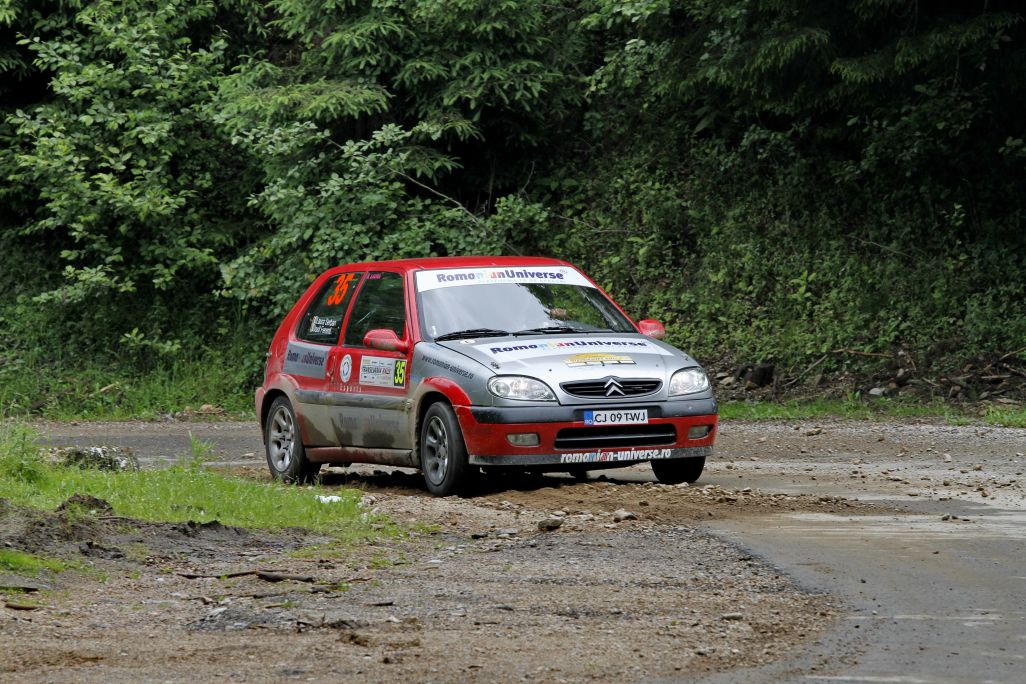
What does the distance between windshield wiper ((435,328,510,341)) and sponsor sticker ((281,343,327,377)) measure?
1497 millimetres

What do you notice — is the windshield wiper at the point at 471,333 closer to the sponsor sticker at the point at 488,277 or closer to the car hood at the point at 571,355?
the car hood at the point at 571,355

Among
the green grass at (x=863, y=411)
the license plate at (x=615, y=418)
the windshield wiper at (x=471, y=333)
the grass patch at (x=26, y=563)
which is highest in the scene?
the windshield wiper at (x=471, y=333)

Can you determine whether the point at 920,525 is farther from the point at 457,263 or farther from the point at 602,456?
the point at 457,263

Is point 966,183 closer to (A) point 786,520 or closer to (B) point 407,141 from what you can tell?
(B) point 407,141

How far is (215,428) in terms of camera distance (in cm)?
1953

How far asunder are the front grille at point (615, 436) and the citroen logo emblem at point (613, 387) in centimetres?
24

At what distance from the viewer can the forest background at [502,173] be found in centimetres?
1966

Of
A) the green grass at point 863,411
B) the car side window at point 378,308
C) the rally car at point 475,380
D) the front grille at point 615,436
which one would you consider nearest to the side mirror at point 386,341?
the rally car at point 475,380

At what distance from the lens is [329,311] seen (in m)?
13.3

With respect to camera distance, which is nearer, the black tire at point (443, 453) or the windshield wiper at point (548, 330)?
the black tire at point (443, 453)

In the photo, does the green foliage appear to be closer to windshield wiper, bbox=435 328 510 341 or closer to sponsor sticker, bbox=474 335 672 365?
sponsor sticker, bbox=474 335 672 365

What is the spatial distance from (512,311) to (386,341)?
0.99m

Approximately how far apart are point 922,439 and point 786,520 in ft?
17.3

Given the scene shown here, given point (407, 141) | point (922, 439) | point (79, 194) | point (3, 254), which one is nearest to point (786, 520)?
point (922, 439)
